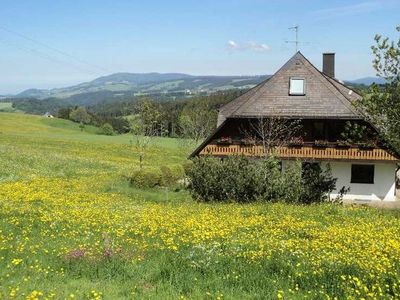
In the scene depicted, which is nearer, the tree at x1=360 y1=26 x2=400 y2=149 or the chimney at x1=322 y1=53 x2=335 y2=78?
the tree at x1=360 y1=26 x2=400 y2=149

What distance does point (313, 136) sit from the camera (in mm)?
37656

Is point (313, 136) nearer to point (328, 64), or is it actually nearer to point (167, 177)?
point (167, 177)

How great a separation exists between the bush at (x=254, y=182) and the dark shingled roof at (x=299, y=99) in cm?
826

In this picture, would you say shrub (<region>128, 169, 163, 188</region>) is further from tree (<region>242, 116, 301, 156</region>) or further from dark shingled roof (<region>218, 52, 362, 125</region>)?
tree (<region>242, 116, 301, 156</region>)

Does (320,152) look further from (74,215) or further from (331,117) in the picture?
(74,215)

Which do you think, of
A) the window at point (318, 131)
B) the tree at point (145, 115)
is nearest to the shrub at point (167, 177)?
the window at point (318, 131)

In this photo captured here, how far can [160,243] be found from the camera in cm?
1334

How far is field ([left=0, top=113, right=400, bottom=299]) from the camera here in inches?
351

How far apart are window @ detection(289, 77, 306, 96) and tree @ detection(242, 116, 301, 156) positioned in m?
2.54

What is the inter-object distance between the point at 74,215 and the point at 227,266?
9358mm

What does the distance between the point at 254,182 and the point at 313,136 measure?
12371mm

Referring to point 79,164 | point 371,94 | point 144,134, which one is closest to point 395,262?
point 371,94

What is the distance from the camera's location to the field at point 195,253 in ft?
29.3

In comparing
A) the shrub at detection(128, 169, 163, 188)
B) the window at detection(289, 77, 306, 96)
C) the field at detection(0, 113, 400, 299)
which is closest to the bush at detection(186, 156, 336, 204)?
the field at detection(0, 113, 400, 299)
